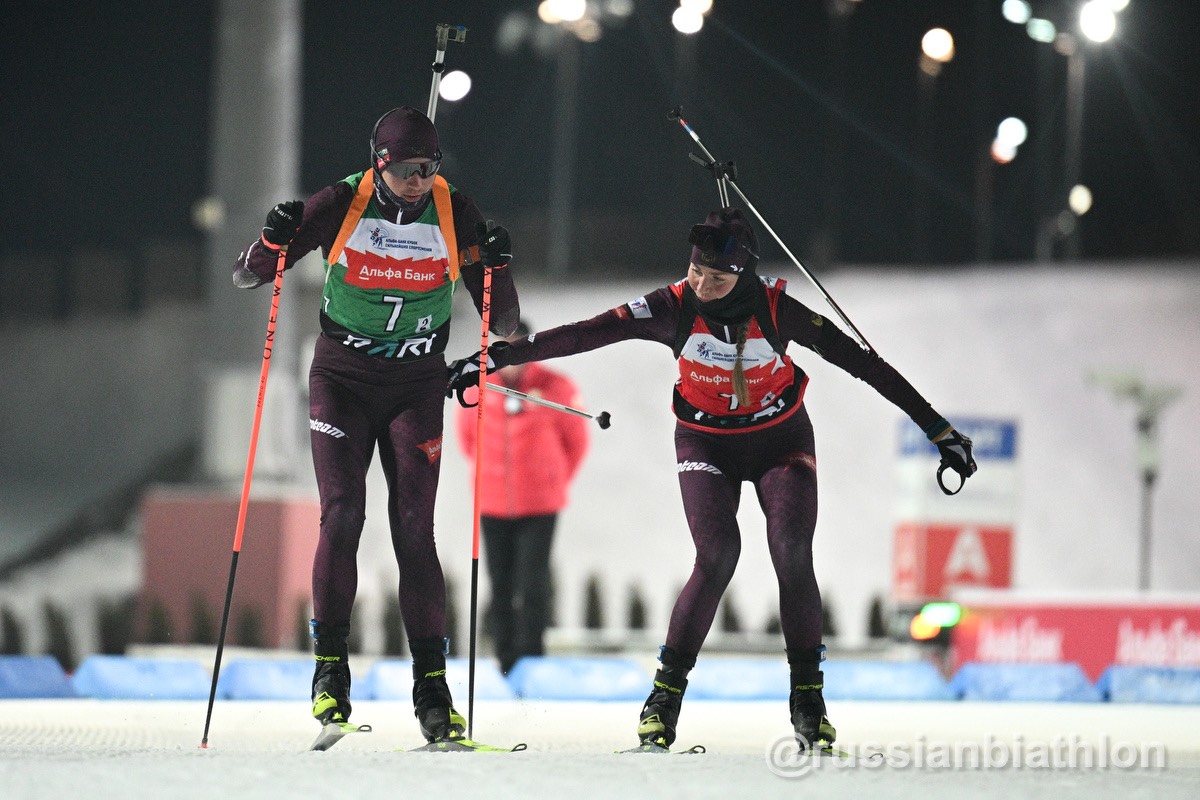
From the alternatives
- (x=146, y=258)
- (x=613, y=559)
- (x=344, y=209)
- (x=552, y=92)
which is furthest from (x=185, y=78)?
(x=344, y=209)

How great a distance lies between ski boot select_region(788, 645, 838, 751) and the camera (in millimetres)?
5066

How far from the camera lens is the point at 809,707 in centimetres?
513

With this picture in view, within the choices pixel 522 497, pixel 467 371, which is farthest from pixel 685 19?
pixel 467 371

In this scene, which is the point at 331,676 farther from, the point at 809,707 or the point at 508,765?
the point at 809,707

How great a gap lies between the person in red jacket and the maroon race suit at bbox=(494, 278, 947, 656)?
2.71 m

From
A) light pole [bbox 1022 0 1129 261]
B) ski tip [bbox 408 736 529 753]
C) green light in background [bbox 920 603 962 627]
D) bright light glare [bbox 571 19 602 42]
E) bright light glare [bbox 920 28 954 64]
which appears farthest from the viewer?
bright light glare [bbox 920 28 954 64]

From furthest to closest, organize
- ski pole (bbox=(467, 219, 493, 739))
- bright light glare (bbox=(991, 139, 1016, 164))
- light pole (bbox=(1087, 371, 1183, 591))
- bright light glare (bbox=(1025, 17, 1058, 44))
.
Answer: bright light glare (bbox=(991, 139, 1016, 164)) → light pole (bbox=(1087, 371, 1183, 591)) → bright light glare (bbox=(1025, 17, 1058, 44)) → ski pole (bbox=(467, 219, 493, 739))

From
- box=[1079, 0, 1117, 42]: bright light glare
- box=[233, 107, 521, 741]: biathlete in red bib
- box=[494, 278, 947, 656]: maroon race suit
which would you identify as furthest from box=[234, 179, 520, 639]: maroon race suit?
box=[1079, 0, 1117, 42]: bright light glare

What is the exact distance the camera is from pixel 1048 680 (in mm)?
8680

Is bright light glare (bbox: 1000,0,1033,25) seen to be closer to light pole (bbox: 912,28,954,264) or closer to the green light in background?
light pole (bbox: 912,28,954,264)

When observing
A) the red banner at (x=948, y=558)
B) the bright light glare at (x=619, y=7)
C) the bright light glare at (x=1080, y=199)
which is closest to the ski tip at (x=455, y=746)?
the red banner at (x=948, y=558)

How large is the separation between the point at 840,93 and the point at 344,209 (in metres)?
9.90

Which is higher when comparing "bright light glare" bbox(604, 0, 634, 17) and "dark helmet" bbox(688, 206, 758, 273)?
"bright light glare" bbox(604, 0, 634, 17)

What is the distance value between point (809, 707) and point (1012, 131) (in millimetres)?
10442
